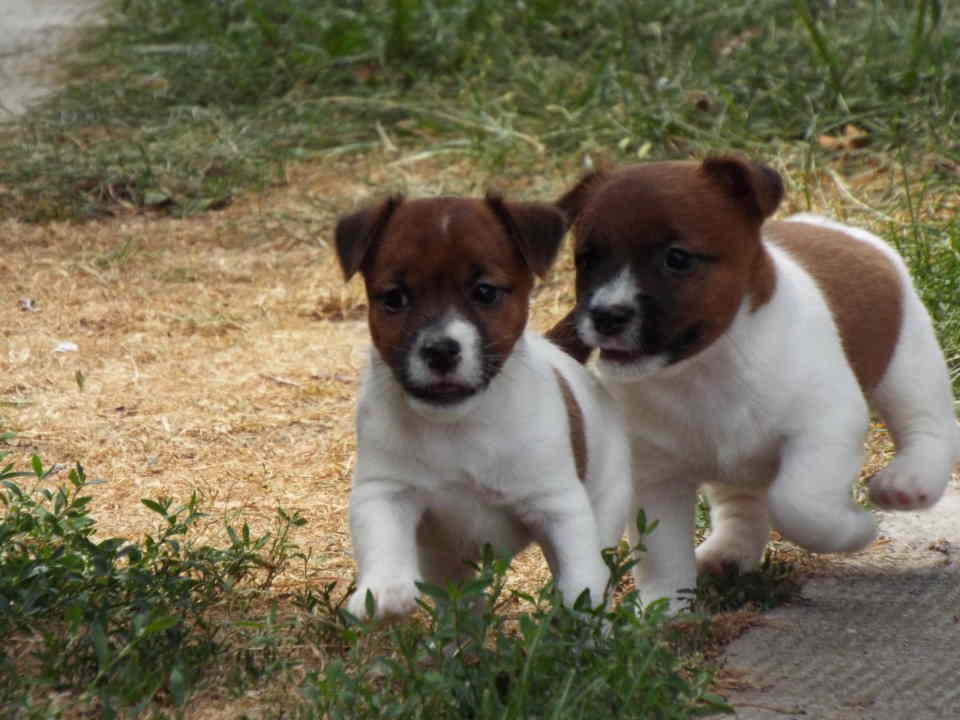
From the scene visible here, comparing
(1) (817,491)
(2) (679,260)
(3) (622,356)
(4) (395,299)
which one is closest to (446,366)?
(4) (395,299)

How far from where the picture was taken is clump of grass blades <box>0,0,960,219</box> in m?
9.71

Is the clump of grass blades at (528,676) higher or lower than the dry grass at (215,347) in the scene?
higher

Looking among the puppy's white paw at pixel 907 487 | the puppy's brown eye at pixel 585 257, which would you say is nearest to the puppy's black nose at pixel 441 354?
the puppy's brown eye at pixel 585 257

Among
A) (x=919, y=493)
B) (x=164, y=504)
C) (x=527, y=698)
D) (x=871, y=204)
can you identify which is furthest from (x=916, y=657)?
(x=871, y=204)

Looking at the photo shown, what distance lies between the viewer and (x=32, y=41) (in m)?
13.8

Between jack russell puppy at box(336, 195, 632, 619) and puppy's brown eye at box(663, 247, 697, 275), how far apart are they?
1.03ft

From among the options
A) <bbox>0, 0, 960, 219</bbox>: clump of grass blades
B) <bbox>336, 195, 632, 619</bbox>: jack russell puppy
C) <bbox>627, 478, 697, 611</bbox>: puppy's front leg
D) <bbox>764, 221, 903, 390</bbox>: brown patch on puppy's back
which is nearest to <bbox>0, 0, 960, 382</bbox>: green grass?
<bbox>0, 0, 960, 219</bbox>: clump of grass blades

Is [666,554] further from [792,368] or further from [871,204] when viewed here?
[871,204]

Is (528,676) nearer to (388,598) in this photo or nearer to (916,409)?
(388,598)

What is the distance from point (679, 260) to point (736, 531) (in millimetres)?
1169

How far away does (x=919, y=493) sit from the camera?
191 inches

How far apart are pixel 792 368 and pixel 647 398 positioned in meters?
0.44

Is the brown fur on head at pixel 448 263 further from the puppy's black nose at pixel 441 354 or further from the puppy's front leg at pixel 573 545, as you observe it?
the puppy's front leg at pixel 573 545

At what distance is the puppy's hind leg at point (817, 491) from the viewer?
173 inches
